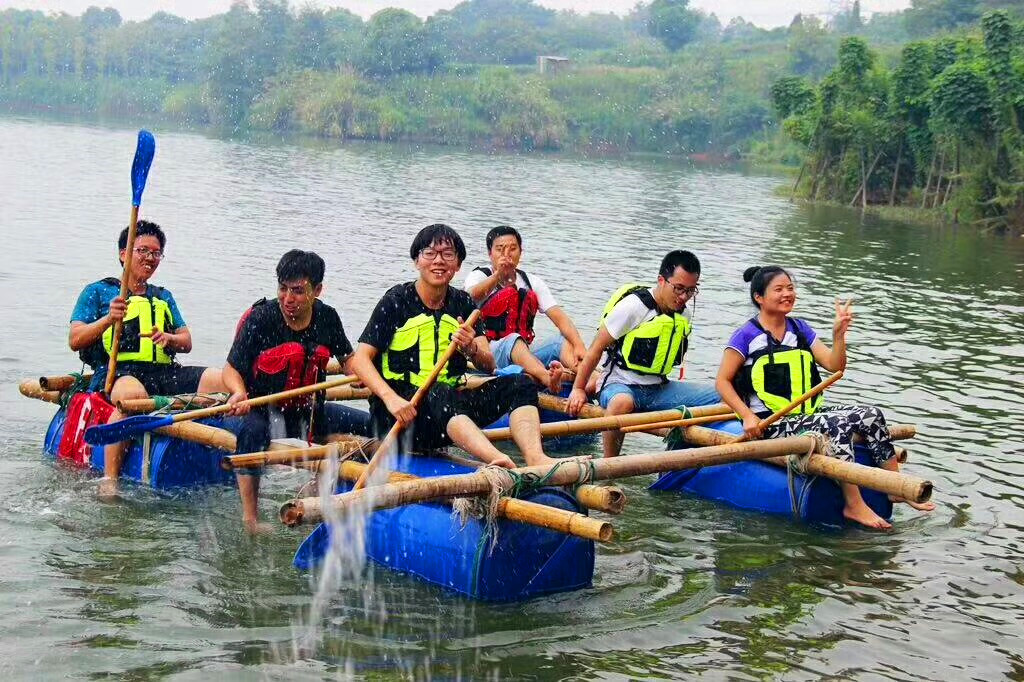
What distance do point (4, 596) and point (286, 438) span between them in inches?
62.9

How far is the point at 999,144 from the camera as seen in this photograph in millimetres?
26562

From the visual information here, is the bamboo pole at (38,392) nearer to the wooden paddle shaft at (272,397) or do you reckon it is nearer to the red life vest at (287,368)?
the wooden paddle shaft at (272,397)

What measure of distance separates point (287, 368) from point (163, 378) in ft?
4.32

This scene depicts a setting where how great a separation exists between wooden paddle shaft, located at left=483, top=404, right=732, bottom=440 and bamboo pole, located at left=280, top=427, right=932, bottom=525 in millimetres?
642

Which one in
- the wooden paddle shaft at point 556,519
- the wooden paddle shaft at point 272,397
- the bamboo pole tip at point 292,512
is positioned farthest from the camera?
the wooden paddle shaft at point 272,397

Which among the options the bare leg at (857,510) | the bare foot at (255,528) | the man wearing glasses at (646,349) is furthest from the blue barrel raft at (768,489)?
the bare foot at (255,528)

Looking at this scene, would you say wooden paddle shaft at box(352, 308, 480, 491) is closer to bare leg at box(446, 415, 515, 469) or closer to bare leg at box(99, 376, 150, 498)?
bare leg at box(446, 415, 515, 469)

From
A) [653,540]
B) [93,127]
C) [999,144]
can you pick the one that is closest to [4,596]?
[653,540]

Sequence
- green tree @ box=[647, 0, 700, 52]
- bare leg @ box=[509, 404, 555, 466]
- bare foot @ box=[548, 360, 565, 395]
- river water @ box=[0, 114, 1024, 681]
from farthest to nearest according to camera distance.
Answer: green tree @ box=[647, 0, 700, 52]
bare foot @ box=[548, 360, 565, 395]
bare leg @ box=[509, 404, 555, 466]
river water @ box=[0, 114, 1024, 681]

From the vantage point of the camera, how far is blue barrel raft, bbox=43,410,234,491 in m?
7.49

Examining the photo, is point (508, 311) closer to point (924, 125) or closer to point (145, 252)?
point (145, 252)

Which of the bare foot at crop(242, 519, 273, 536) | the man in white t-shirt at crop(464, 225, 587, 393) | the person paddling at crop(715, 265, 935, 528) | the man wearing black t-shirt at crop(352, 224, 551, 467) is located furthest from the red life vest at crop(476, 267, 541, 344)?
the bare foot at crop(242, 519, 273, 536)

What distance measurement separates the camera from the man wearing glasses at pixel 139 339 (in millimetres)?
7633

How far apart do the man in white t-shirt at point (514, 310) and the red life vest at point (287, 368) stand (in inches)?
78.3
